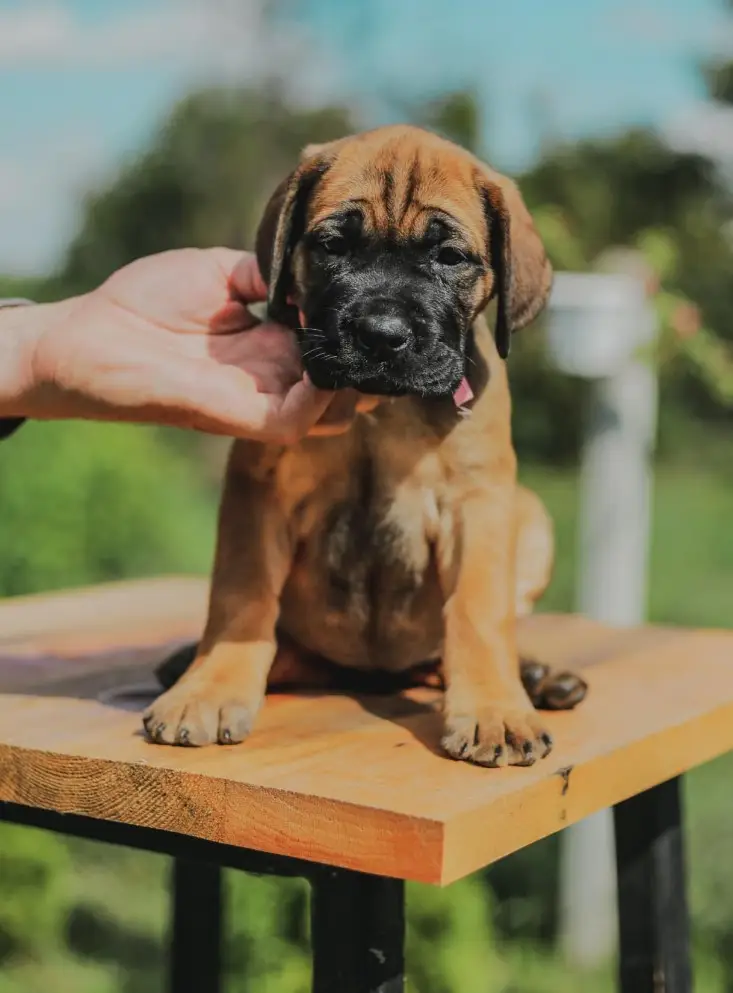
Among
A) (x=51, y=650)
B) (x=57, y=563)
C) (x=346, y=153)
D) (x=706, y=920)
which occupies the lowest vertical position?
(x=706, y=920)

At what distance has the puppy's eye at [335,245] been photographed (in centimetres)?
278

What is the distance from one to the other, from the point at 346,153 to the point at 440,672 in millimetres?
1178

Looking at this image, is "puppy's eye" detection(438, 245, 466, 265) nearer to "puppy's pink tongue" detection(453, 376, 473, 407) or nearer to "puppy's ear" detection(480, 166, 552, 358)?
"puppy's ear" detection(480, 166, 552, 358)

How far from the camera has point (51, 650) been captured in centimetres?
344

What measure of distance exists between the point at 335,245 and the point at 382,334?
32 centimetres

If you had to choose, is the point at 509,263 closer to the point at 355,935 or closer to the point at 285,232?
the point at 285,232

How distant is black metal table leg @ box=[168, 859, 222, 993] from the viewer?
3.91 m

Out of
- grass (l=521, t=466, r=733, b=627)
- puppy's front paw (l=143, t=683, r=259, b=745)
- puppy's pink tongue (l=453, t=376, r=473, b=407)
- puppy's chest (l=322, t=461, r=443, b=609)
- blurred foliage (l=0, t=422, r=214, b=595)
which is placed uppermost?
puppy's pink tongue (l=453, t=376, r=473, b=407)

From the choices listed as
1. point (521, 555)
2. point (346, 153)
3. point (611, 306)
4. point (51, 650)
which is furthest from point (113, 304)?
point (611, 306)

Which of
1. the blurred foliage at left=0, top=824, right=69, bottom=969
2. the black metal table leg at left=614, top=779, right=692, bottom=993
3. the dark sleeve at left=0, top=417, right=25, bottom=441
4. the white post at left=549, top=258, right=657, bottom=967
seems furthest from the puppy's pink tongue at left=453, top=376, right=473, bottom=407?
the blurred foliage at left=0, top=824, right=69, bottom=969

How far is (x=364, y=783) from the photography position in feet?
7.29

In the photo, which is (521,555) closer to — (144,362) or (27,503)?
(144,362)

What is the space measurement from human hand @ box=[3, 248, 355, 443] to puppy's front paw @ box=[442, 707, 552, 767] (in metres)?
0.64

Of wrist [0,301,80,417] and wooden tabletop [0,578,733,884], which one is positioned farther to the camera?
wrist [0,301,80,417]
